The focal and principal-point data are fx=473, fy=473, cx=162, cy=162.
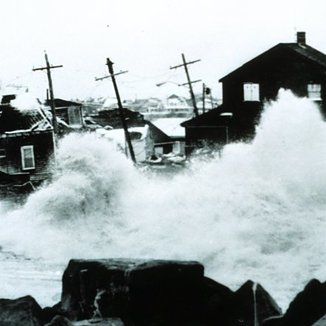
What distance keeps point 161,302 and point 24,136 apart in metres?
7.31

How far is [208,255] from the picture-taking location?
219 inches

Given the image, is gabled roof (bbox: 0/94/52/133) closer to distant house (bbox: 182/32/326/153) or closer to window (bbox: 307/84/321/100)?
distant house (bbox: 182/32/326/153)

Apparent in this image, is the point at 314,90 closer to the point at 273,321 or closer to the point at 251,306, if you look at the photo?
the point at 251,306

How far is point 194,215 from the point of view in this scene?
21.4ft

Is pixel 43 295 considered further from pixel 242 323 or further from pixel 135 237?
pixel 242 323

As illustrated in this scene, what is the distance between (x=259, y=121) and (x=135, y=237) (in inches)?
198

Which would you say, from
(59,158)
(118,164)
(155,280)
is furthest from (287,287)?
(59,158)

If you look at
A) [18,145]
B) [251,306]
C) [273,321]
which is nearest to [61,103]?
[18,145]

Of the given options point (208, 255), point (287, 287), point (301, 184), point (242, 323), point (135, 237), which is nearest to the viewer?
point (242, 323)

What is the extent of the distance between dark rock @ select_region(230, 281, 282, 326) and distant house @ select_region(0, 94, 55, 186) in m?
5.98

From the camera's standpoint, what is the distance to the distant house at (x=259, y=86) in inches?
425

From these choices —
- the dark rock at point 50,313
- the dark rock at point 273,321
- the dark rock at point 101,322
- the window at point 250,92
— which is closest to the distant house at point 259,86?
the window at point 250,92

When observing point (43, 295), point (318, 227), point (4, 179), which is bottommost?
point (43, 295)

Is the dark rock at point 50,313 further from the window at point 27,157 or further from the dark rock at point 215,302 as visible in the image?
the window at point 27,157
